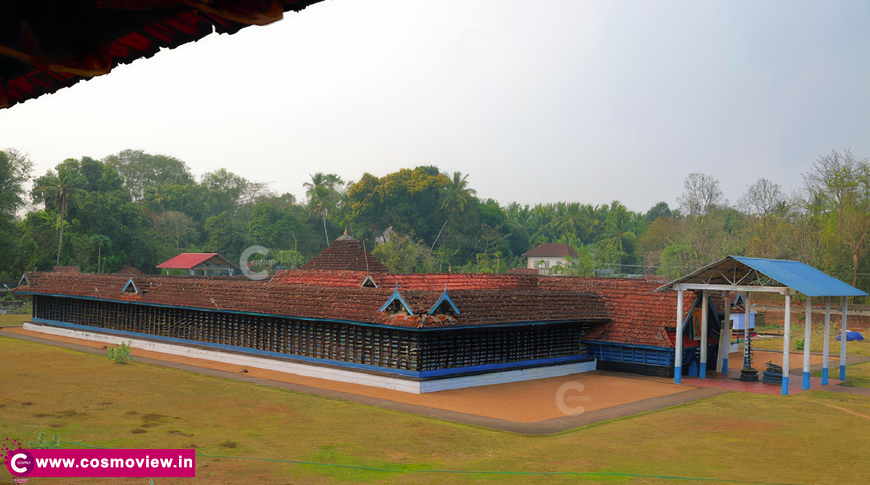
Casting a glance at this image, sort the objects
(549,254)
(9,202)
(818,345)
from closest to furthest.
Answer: (818,345)
(9,202)
(549,254)

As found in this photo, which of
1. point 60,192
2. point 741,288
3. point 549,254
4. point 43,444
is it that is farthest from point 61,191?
point 549,254

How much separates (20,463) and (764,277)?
55.7 feet

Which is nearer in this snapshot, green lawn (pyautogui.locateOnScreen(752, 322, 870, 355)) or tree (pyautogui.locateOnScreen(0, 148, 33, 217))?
green lawn (pyautogui.locateOnScreen(752, 322, 870, 355))

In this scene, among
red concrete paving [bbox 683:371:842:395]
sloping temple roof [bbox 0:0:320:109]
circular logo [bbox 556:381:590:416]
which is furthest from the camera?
red concrete paving [bbox 683:371:842:395]

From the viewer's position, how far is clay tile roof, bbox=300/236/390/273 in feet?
89.8

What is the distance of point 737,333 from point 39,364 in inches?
1033

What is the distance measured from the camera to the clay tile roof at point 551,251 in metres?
72.7

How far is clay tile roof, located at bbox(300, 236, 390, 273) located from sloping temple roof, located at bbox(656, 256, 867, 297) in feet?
41.6

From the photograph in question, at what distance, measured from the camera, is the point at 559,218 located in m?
83.8

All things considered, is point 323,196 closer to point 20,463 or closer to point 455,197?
point 455,197

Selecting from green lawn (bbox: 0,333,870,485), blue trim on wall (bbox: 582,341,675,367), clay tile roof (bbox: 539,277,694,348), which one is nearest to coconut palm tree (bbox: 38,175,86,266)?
green lawn (bbox: 0,333,870,485)

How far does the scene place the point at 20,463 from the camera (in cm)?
880

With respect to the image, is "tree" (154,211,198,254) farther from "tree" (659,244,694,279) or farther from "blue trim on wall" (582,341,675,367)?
"blue trim on wall" (582,341,675,367)

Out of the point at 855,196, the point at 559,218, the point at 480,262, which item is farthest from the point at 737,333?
the point at 559,218
